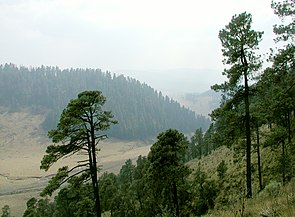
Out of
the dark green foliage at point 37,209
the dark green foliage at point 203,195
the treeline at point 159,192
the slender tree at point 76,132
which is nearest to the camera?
the slender tree at point 76,132

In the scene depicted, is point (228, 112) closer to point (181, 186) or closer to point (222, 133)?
point (222, 133)

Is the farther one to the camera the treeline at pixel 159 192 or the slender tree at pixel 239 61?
the treeline at pixel 159 192

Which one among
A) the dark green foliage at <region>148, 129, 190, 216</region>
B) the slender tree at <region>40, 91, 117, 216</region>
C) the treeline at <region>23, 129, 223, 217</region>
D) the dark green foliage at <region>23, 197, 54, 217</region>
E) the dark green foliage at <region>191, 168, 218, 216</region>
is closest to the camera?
the slender tree at <region>40, 91, 117, 216</region>

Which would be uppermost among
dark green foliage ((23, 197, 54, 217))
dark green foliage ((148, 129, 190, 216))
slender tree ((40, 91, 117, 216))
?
slender tree ((40, 91, 117, 216))

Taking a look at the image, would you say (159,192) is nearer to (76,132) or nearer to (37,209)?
(76,132)

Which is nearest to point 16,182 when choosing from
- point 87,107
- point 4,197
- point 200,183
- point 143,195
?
point 4,197

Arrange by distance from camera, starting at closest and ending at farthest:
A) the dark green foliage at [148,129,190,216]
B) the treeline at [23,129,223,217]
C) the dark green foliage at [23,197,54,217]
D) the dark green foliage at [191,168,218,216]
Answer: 1. the treeline at [23,129,223,217]
2. the dark green foliage at [148,129,190,216]
3. the dark green foliage at [191,168,218,216]
4. the dark green foliage at [23,197,54,217]

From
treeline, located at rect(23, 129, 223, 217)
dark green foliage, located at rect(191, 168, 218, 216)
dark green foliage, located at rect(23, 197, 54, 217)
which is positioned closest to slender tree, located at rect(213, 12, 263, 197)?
treeline, located at rect(23, 129, 223, 217)

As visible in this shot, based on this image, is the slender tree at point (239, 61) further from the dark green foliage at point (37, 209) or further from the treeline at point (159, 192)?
the dark green foliage at point (37, 209)

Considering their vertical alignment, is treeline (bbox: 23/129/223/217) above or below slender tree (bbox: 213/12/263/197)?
below

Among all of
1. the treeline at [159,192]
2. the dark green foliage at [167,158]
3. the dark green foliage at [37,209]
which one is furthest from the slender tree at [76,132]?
the dark green foliage at [37,209]

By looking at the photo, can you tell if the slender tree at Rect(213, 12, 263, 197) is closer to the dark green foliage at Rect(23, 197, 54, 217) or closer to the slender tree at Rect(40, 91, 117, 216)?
the slender tree at Rect(40, 91, 117, 216)

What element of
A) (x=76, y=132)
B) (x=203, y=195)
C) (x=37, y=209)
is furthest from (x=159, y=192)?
(x=37, y=209)

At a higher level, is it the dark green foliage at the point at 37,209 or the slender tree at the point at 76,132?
the slender tree at the point at 76,132
